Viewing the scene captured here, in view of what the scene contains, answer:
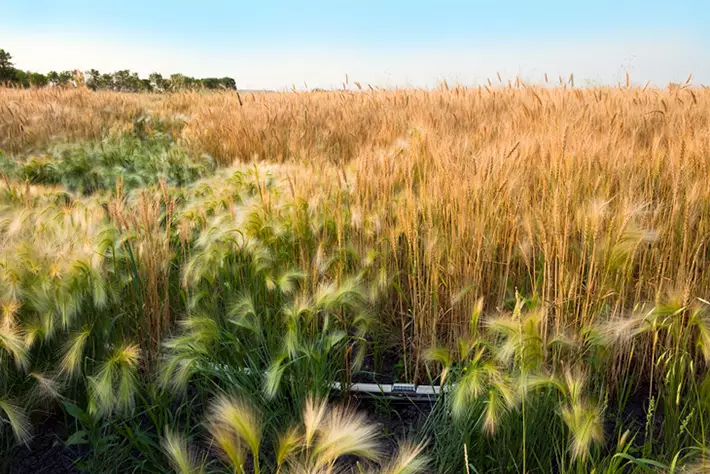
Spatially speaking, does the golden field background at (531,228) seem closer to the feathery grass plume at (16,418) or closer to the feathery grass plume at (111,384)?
the feathery grass plume at (111,384)

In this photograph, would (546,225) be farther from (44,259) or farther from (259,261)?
(44,259)

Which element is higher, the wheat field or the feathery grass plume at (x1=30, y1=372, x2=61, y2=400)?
the wheat field

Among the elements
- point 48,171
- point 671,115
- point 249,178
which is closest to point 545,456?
point 249,178

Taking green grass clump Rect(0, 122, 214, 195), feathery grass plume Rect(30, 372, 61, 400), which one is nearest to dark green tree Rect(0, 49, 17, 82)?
green grass clump Rect(0, 122, 214, 195)

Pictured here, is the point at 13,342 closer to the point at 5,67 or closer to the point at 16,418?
the point at 16,418

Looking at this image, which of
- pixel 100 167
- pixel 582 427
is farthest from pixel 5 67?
pixel 582 427

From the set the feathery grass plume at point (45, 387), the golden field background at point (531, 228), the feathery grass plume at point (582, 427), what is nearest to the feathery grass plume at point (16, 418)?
the feathery grass plume at point (45, 387)

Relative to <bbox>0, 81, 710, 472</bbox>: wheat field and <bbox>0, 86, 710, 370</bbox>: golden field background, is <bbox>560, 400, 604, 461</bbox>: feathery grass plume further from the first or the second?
<bbox>0, 86, 710, 370</bbox>: golden field background

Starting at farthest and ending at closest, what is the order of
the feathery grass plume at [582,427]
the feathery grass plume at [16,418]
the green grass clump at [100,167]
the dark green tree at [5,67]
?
1. the dark green tree at [5,67]
2. the green grass clump at [100,167]
3. the feathery grass plume at [16,418]
4. the feathery grass plume at [582,427]

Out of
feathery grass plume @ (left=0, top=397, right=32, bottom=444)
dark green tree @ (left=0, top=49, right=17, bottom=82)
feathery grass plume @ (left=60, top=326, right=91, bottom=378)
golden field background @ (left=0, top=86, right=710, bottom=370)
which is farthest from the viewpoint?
dark green tree @ (left=0, top=49, right=17, bottom=82)

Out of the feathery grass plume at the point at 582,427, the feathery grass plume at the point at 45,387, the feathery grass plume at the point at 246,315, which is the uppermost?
the feathery grass plume at the point at 246,315

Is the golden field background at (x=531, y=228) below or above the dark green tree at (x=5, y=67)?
below

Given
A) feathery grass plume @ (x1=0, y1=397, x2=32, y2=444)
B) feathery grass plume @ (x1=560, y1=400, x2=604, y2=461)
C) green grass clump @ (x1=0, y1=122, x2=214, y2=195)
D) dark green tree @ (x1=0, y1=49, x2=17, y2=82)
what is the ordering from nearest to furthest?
feathery grass plume @ (x1=560, y1=400, x2=604, y2=461)
feathery grass plume @ (x1=0, y1=397, x2=32, y2=444)
green grass clump @ (x1=0, y1=122, x2=214, y2=195)
dark green tree @ (x1=0, y1=49, x2=17, y2=82)

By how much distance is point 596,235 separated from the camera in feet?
5.04
